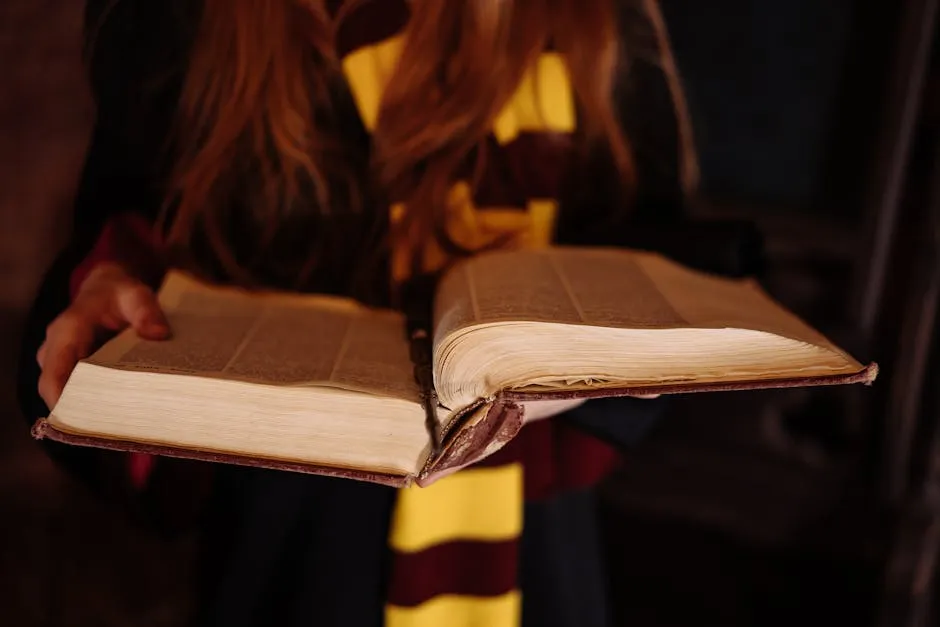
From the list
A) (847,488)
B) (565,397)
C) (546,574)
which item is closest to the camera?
(565,397)

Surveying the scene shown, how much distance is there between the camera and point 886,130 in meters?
0.78

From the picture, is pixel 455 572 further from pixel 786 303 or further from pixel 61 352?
pixel 786 303

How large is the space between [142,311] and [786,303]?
73cm

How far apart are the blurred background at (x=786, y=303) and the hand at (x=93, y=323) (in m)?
0.15

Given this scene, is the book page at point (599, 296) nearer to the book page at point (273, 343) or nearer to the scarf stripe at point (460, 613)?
the book page at point (273, 343)

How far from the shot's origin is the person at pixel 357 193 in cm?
58

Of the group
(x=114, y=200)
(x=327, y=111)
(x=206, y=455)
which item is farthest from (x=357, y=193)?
(x=206, y=455)

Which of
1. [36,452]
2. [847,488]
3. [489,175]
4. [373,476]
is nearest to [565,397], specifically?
[373,476]

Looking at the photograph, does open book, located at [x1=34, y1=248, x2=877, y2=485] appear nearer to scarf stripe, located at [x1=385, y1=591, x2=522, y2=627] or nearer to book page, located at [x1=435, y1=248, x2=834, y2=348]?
book page, located at [x1=435, y1=248, x2=834, y2=348]

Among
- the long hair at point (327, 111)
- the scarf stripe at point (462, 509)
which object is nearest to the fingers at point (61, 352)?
the long hair at point (327, 111)

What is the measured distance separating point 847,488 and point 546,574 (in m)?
0.46

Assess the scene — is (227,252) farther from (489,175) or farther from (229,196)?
(489,175)

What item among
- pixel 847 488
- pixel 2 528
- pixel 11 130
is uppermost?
pixel 11 130

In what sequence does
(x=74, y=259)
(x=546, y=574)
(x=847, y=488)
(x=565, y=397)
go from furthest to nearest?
(x=847, y=488) → (x=546, y=574) → (x=74, y=259) → (x=565, y=397)
